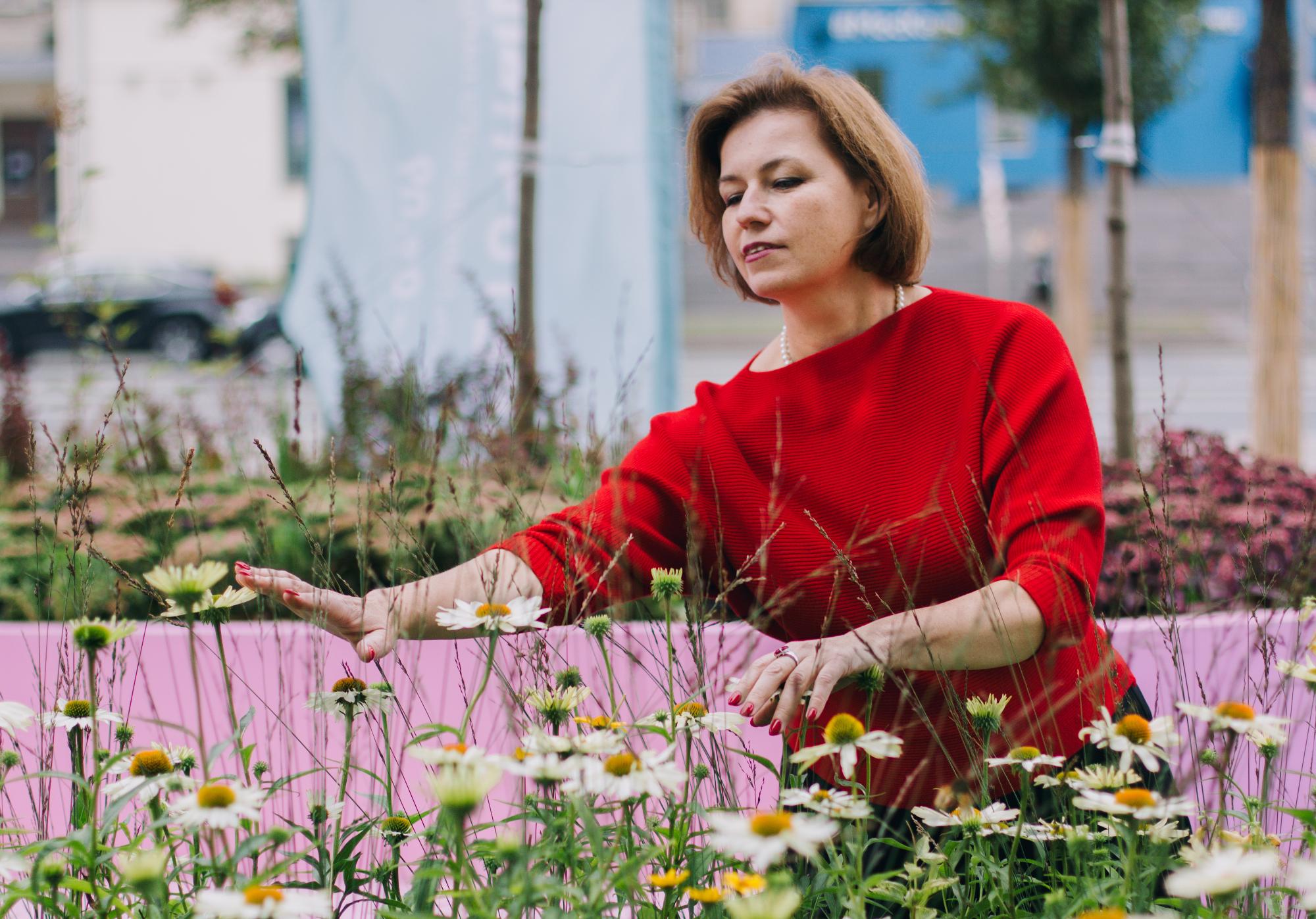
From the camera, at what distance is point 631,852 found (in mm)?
1089

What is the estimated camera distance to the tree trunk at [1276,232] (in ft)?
13.5

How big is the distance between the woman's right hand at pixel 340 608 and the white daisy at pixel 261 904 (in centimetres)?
40

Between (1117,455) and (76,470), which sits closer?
(76,470)

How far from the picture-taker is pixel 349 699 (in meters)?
1.15

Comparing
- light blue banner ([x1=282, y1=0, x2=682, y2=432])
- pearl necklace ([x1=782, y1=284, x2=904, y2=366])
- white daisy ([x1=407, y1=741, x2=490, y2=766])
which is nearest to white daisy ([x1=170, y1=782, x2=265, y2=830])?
white daisy ([x1=407, y1=741, x2=490, y2=766])

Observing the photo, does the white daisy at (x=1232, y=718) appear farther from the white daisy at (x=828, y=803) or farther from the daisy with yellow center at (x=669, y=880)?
the daisy with yellow center at (x=669, y=880)

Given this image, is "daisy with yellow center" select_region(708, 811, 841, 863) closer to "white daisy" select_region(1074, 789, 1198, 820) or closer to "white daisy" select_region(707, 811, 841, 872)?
"white daisy" select_region(707, 811, 841, 872)

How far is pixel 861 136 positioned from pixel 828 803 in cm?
97

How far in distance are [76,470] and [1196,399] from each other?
11183 millimetres

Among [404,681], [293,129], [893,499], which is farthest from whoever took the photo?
[293,129]

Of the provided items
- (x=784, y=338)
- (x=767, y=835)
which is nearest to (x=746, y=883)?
(x=767, y=835)

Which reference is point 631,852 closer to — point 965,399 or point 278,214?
point 965,399

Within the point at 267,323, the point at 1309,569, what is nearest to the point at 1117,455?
the point at 1309,569

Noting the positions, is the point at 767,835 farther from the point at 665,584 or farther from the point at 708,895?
the point at 665,584
